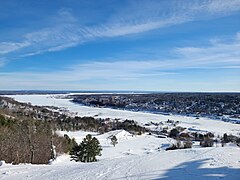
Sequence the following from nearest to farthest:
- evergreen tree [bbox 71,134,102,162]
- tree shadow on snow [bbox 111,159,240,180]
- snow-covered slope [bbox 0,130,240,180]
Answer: tree shadow on snow [bbox 111,159,240,180]
snow-covered slope [bbox 0,130,240,180]
evergreen tree [bbox 71,134,102,162]

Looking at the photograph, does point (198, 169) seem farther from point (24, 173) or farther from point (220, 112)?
point (220, 112)

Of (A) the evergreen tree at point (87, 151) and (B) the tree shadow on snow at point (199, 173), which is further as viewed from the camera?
(A) the evergreen tree at point (87, 151)

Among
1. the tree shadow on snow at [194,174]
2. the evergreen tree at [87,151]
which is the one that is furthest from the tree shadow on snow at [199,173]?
the evergreen tree at [87,151]

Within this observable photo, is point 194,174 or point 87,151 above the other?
point 194,174

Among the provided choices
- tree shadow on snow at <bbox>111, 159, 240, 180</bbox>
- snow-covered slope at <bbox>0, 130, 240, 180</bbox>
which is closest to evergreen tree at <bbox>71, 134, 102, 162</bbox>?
snow-covered slope at <bbox>0, 130, 240, 180</bbox>

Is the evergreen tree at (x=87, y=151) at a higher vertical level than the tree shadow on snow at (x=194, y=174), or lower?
lower

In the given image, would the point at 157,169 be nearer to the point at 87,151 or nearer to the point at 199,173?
the point at 199,173

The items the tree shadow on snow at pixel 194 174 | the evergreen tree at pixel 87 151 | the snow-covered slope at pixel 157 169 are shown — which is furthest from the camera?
the evergreen tree at pixel 87 151

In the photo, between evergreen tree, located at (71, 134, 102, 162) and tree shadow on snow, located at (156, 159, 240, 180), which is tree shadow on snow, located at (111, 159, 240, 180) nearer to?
tree shadow on snow, located at (156, 159, 240, 180)

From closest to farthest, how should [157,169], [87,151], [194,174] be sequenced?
[194,174]
[157,169]
[87,151]

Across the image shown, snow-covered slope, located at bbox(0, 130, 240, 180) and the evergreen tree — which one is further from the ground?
snow-covered slope, located at bbox(0, 130, 240, 180)

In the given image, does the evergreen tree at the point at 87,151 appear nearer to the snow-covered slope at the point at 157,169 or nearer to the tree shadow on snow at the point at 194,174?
the snow-covered slope at the point at 157,169

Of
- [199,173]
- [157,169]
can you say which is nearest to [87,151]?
[157,169]
